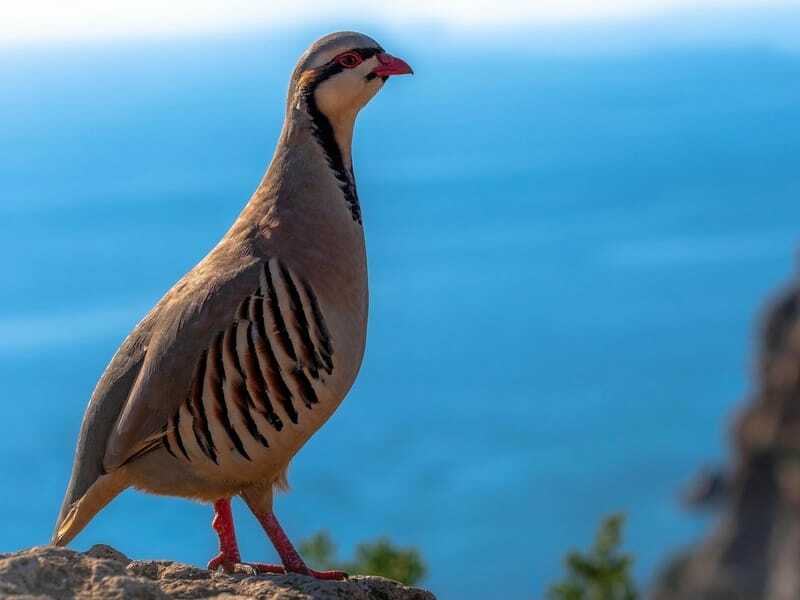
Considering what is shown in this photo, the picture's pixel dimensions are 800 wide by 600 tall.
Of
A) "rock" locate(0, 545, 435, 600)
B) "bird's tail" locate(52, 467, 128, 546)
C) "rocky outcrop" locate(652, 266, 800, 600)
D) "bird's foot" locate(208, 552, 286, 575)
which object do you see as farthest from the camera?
"bird's tail" locate(52, 467, 128, 546)

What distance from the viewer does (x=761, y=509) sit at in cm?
124

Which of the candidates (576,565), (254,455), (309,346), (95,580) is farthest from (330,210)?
(576,565)

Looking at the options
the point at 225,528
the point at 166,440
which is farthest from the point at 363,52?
the point at 225,528

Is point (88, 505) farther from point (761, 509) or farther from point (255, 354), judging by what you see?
point (761, 509)

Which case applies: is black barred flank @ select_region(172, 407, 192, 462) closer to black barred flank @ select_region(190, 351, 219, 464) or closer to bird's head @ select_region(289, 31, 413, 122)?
black barred flank @ select_region(190, 351, 219, 464)

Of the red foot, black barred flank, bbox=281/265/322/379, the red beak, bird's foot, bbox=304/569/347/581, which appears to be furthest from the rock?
the red beak

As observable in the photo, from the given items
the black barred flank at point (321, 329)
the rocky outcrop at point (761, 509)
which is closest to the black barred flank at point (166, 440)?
the black barred flank at point (321, 329)

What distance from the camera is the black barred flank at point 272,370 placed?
15.5 ft

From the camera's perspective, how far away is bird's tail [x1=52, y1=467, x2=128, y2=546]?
4.87m

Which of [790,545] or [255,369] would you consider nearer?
[790,545]

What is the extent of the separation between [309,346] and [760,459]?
3.57m

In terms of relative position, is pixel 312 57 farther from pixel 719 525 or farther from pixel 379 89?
pixel 719 525

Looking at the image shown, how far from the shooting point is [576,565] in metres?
7.58

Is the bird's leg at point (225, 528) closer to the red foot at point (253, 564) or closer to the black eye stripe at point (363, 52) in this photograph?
the red foot at point (253, 564)
